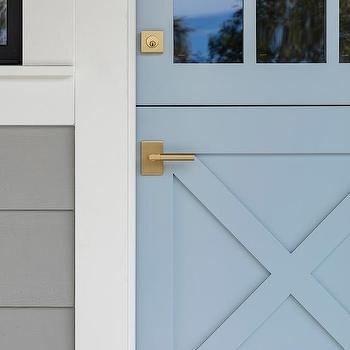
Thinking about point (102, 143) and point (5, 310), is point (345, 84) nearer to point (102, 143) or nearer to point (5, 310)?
point (102, 143)

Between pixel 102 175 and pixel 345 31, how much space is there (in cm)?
86

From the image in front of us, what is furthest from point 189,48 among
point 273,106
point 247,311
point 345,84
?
point 247,311

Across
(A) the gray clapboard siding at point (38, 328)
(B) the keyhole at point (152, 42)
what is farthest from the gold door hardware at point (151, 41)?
(A) the gray clapboard siding at point (38, 328)

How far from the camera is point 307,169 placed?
1.96 metres

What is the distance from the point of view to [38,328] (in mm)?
1834

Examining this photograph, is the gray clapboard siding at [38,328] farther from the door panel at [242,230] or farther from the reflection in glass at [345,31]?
the reflection in glass at [345,31]

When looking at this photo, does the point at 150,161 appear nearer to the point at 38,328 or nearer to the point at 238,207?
the point at 238,207

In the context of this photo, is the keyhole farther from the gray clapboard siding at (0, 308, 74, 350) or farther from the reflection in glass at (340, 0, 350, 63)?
the gray clapboard siding at (0, 308, 74, 350)

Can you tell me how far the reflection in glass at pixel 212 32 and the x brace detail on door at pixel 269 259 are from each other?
13.0 inches

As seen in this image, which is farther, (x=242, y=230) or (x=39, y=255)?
(x=242, y=230)

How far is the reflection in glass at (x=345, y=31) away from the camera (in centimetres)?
197

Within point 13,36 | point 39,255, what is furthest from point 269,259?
point 13,36

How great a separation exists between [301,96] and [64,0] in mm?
749

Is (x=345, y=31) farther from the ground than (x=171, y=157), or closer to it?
farther from the ground
